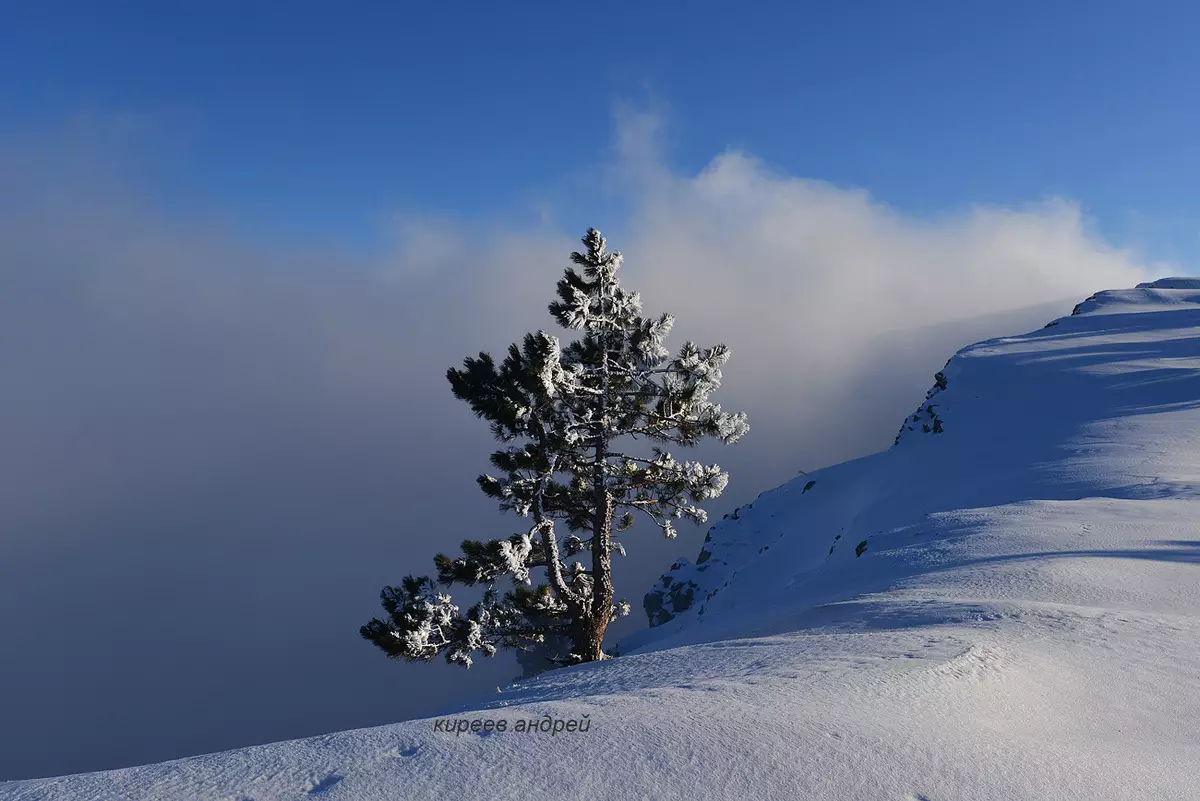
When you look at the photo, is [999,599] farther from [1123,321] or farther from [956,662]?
[1123,321]

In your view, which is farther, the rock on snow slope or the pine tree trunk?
the pine tree trunk

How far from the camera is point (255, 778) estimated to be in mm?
4234

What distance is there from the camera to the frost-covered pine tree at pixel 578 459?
16703 mm

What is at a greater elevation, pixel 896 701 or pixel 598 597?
pixel 896 701

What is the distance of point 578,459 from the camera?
691 inches

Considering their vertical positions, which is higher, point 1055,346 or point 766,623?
point 1055,346

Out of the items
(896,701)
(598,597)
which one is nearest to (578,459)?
(598,597)

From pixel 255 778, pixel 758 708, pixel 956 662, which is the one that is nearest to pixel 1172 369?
pixel 956 662

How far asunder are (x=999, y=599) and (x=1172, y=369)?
28.8m

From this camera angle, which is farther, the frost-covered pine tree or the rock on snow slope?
the frost-covered pine tree

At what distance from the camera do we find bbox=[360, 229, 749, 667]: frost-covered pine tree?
16.7 meters

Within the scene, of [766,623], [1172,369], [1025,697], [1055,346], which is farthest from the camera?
[1055,346]

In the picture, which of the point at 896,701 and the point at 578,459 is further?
the point at 578,459

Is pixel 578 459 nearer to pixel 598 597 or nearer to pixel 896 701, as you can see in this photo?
pixel 598 597
